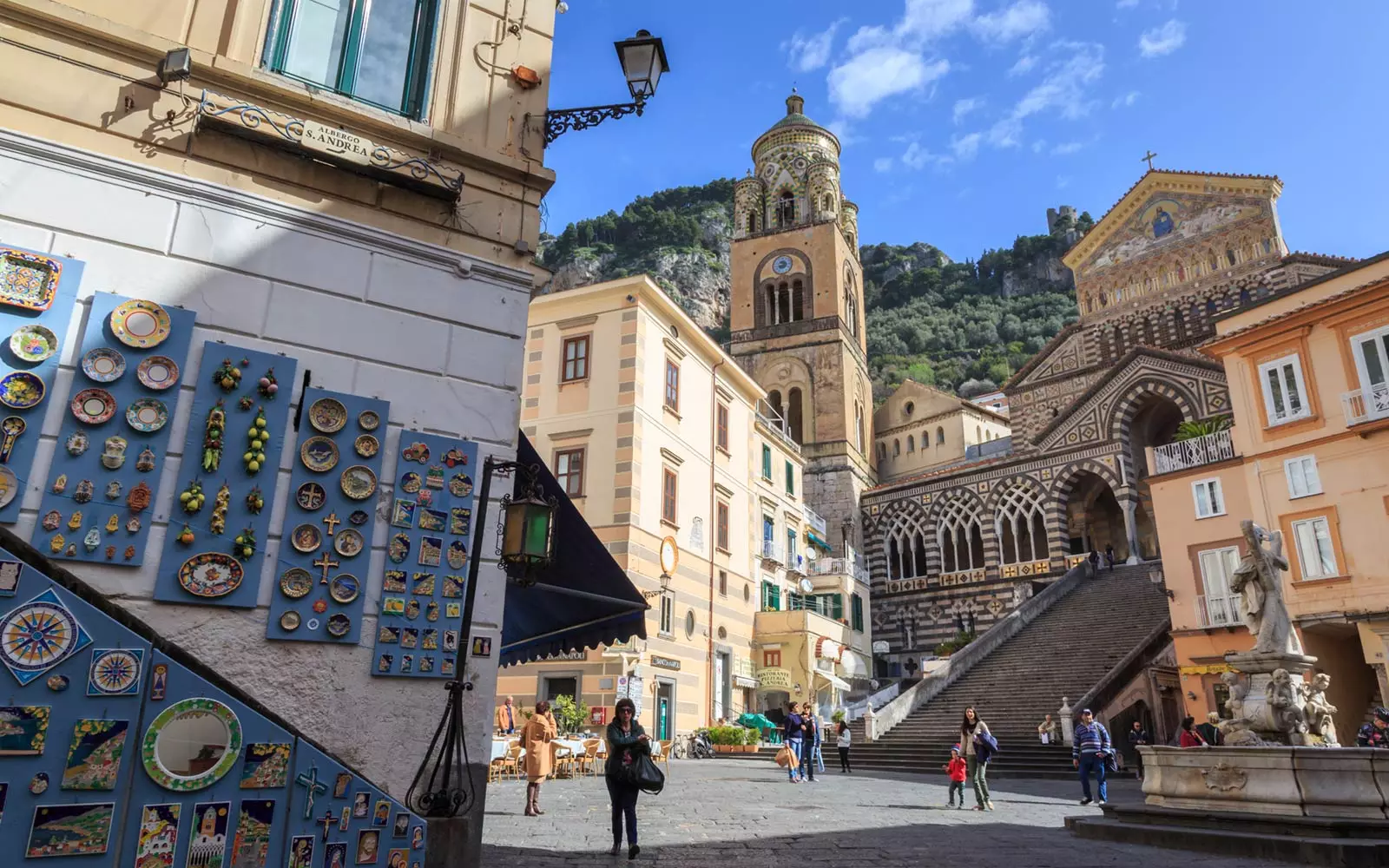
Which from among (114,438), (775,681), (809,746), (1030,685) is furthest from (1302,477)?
(114,438)

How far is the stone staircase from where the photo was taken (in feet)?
61.3

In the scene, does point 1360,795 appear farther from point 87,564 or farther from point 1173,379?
point 1173,379

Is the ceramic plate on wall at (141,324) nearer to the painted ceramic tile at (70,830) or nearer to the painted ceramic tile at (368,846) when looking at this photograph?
the painted ceramic tile at (70,830)

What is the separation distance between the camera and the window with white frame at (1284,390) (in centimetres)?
1855

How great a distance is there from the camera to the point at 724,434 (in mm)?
25875

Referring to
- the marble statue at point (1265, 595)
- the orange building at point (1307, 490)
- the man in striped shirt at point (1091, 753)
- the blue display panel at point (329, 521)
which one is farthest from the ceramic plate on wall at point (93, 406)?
the orange building at point (1307, 490)

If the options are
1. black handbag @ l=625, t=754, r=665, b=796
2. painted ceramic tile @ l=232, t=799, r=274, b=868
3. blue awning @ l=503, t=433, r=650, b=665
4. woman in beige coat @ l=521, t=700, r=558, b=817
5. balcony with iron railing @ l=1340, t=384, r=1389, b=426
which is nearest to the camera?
painted ceramic tile @ l=232, t=799, r=274, b=868

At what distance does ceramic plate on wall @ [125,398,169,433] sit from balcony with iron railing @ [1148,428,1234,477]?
851 inches

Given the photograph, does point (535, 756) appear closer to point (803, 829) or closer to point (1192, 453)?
point (803, 829)

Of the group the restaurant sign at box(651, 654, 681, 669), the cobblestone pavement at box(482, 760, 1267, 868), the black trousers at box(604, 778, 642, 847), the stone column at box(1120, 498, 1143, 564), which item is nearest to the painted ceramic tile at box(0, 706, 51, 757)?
the cobblestone pavement at box(482, 760, 1267, 868)

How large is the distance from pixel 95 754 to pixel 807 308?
42486mm

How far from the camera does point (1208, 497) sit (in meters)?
20.5

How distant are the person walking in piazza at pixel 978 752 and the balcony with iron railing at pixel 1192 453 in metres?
12.4

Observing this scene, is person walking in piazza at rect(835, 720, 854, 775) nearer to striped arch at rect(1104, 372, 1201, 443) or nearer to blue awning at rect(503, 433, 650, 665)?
blue awning at rect(503, 433, 650, 665)
